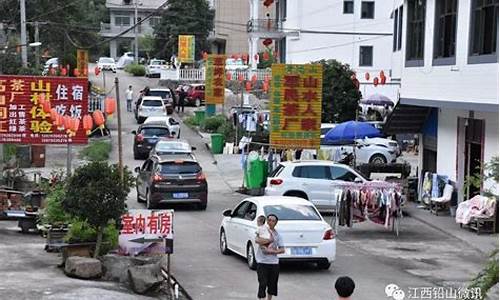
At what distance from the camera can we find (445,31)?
24.8 m

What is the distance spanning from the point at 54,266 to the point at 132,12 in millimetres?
87440

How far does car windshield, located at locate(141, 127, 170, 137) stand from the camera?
38384 millimetres

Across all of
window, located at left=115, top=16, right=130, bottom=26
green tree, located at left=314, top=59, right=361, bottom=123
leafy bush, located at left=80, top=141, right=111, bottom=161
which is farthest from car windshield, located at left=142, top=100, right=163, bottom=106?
window, located at left=115, top=16, right=130, bottom=26

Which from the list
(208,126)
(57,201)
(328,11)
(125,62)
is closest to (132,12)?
(125,62)

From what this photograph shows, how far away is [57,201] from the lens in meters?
16.7

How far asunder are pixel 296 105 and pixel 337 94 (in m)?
15.2

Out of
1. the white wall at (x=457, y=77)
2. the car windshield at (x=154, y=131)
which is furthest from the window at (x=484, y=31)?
the car windshield at (x=154, y=131)

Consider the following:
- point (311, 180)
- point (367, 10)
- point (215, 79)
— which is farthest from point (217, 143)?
point (367, 10)

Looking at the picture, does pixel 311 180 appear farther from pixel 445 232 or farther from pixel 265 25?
pixel 265 25

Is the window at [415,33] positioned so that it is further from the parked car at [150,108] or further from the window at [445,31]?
the parked car at [150,108]

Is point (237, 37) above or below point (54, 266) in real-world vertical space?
above

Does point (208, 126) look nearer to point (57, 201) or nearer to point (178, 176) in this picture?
point (178, 176)

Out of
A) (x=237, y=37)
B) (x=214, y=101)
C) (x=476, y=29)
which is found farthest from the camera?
→ (x=237, y=37)

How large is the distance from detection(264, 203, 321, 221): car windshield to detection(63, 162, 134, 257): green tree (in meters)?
2.95
